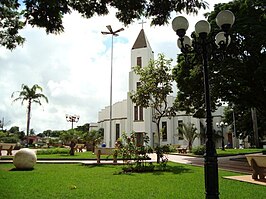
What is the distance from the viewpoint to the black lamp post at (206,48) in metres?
5.22

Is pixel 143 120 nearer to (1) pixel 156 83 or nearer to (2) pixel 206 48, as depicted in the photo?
(1) pixel 156 83

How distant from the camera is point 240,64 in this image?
16125 mm

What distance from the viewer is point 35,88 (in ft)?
119

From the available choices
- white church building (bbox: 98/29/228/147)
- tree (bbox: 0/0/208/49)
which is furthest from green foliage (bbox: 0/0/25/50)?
white church building (bbox: 98/29/228/147)

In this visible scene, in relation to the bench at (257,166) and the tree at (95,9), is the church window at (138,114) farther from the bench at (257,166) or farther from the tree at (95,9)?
the tree at (95,9)

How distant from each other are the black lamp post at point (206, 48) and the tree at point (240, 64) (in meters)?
7.78

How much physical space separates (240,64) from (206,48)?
421 inches

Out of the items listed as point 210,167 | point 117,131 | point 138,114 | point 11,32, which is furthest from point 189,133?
point 210,167

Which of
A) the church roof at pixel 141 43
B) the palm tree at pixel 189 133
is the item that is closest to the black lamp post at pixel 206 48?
the palm tree at pixel 189 133

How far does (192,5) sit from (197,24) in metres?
1.97

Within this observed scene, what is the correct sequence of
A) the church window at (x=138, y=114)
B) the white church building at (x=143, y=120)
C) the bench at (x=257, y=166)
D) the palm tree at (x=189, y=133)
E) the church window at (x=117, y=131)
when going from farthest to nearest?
the church window at (x=117, y=131)
the church window at (x=138, y=114)
the white church building at (x=143, y=120)
the palm tree at (x=189, y=133)
the bench at (x=257, y=166)

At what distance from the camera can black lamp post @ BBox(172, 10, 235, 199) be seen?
5218mm

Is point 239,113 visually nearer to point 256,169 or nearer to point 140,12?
point 256,169

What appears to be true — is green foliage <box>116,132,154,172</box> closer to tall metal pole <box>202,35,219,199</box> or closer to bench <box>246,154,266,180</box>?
bench <box>246,154,266,180</box>
